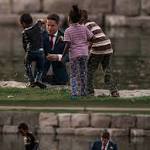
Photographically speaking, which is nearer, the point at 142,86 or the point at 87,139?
the point at 87,139

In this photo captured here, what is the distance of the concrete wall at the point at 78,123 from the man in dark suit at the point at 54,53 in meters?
3.30

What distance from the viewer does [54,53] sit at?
1845cm

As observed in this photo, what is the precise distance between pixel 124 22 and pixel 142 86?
66.1 feet

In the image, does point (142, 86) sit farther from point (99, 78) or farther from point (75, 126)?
point (75, 126)

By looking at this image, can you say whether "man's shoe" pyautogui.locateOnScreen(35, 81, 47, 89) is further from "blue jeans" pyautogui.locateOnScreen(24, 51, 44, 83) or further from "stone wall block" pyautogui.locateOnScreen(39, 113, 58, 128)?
"stone wall block" pyautogui.locateOnScreen(39, 113, 58, 128)

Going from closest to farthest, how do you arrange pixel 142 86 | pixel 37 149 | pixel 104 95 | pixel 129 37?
pixel 37 149 < pixel 104 95 < pixel 142 86 < pixel 129 37

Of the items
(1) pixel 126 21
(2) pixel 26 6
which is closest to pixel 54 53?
(1) pixel 126 21

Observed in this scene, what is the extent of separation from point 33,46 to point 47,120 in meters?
3.28

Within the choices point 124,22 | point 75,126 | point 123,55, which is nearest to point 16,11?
point 124,22

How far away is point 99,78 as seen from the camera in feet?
75.4

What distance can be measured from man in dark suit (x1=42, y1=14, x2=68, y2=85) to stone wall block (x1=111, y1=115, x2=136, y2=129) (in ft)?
11.4

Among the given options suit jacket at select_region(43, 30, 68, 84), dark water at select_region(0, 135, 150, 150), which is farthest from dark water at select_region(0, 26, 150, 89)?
dark water at select_region(0, 135, 150, 150)

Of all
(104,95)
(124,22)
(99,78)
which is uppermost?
(104,95)

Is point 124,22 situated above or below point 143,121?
below
